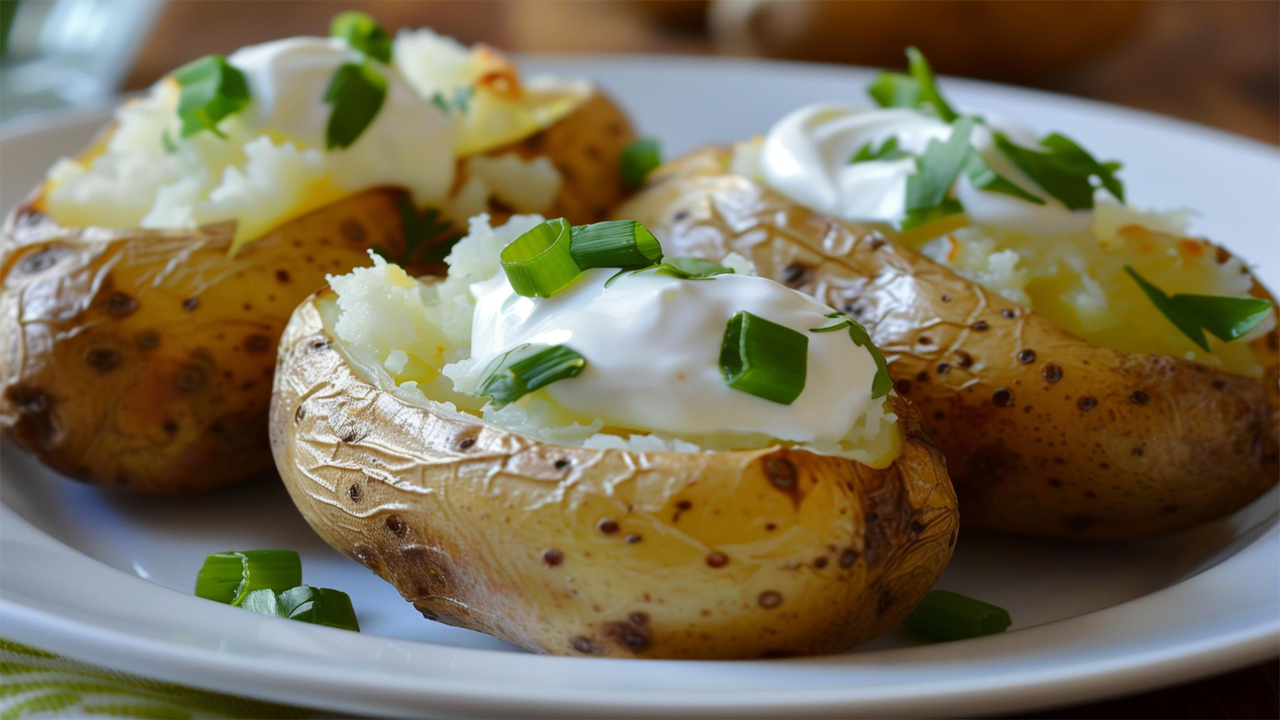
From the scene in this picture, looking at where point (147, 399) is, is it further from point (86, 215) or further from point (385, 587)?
point (385, 587)

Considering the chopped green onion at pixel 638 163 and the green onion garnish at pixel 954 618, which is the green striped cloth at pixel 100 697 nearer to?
the green onion garnish at pixel 954 618

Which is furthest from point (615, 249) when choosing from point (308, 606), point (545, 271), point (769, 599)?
point (308, 606)

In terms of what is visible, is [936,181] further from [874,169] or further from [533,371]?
[533,371]

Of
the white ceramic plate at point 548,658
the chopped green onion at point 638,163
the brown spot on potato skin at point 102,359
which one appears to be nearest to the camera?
the white ceramic plate at point 548,658

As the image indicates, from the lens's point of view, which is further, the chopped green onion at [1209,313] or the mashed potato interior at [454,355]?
the chopped green onion at [1209,313]

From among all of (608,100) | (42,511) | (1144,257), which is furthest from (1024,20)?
(42,511)

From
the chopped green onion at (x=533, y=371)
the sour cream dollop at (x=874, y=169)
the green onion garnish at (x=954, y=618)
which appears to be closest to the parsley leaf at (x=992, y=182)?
the sour cream dollop at (x=874, y=169)

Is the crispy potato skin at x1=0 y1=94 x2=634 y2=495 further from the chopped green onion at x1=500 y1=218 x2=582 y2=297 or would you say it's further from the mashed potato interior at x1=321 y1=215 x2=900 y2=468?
the chopped green onion at x1=500 y1=218 x2=582 y2=297
